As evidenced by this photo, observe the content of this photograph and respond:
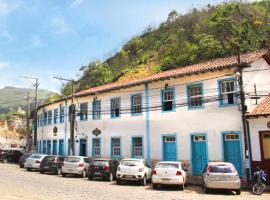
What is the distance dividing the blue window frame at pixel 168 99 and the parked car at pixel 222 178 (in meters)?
8.83

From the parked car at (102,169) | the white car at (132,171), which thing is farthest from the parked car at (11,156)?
the white car at (132,171)

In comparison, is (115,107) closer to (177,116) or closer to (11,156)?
(177,116)

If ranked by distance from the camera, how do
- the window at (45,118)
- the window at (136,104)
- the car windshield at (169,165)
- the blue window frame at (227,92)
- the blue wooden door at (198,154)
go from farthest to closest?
1. the window at (45,118)
2. the window at (136,104)
3. the blue wooden door at (198,154)
4. the blue window frame at (227,92)
5. the car windshield at (169,165)

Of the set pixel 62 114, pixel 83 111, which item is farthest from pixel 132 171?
pixel 62 114

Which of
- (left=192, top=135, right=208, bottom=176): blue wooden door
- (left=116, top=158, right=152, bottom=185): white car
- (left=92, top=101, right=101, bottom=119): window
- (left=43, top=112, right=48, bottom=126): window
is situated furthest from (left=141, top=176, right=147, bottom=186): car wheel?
(left=43, top=112, right=48, bottom=126): window

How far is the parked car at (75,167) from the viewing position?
24000 mm

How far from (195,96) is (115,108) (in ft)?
27.6

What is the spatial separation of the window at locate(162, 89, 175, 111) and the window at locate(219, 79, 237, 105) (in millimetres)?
4043

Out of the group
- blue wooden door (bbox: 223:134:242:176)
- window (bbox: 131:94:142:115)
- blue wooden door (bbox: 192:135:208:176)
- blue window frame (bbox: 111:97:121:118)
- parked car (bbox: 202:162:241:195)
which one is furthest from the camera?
blue window frame (bbox: 111:97:121:118)

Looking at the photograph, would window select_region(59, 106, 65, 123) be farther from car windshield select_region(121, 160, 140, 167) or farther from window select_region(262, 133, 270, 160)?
window select_region(262, 133, 270, 160)

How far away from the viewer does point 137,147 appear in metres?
27.4

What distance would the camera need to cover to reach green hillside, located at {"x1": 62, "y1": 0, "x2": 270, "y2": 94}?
147ft

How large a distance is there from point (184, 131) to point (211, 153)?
2558 mm

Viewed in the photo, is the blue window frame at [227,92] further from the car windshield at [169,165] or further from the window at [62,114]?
the window at [62,114]
